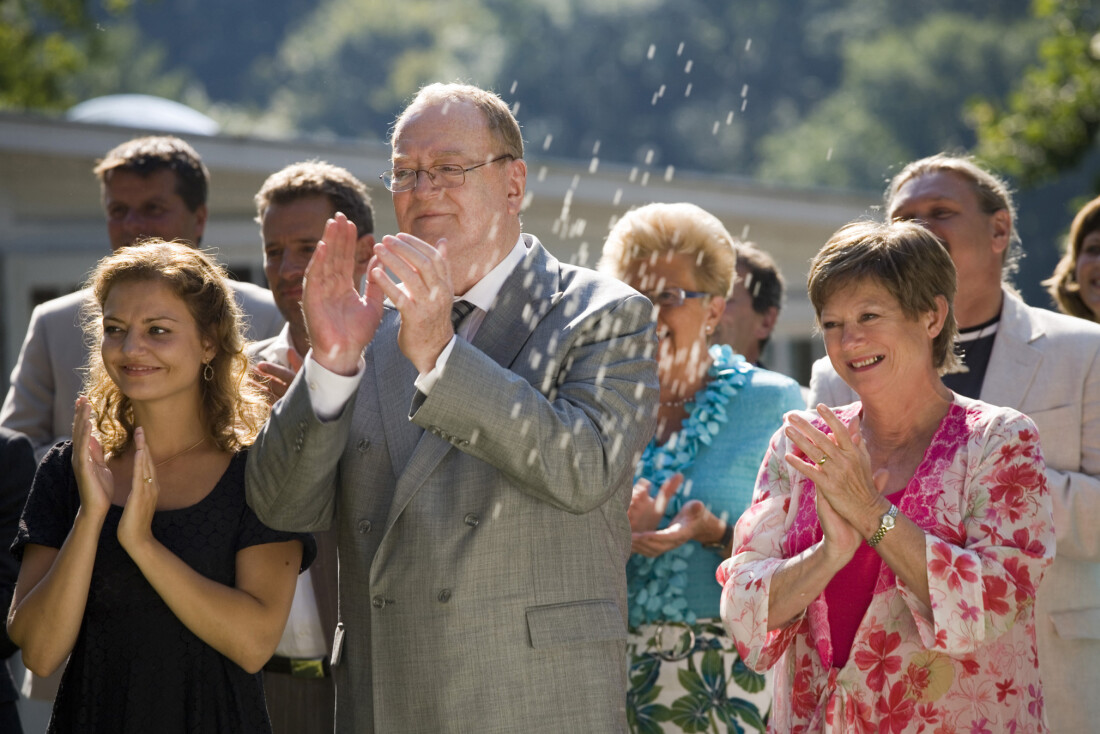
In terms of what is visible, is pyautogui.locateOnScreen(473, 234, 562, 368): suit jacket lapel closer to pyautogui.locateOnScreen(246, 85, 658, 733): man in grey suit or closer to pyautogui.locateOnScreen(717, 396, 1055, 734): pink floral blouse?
pyautogui.locateOnScreen(246, 85, 658, 733): man in grey suit

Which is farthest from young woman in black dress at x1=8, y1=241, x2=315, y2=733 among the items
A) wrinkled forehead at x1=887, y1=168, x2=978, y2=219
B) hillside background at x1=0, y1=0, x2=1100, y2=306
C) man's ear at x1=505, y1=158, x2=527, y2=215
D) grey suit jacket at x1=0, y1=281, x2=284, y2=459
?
hillside background at x1=0, y1=0, x2=1100, y2=306

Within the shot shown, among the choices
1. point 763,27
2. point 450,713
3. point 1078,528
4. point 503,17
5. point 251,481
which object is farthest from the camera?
point 503,17

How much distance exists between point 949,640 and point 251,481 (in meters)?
1.69

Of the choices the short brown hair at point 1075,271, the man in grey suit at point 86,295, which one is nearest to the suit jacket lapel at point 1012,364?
the short brown hair at point 1075,271

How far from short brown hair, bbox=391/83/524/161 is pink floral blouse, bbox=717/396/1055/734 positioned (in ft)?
3.99

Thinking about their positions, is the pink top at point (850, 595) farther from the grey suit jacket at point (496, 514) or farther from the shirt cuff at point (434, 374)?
the shirt cuff at point (434, 374)

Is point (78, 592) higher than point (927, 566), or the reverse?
point (927, 566)

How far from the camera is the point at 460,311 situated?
331 centimetres

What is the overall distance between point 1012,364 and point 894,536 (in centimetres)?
140

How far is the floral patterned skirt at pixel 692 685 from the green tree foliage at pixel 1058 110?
1202 cm

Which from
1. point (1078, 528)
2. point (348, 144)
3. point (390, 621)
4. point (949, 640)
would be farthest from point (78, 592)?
point (348, 144)

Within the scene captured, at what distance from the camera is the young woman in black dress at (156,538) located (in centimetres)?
333

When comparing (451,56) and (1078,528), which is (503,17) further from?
(1078,528)

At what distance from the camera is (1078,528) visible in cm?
394
